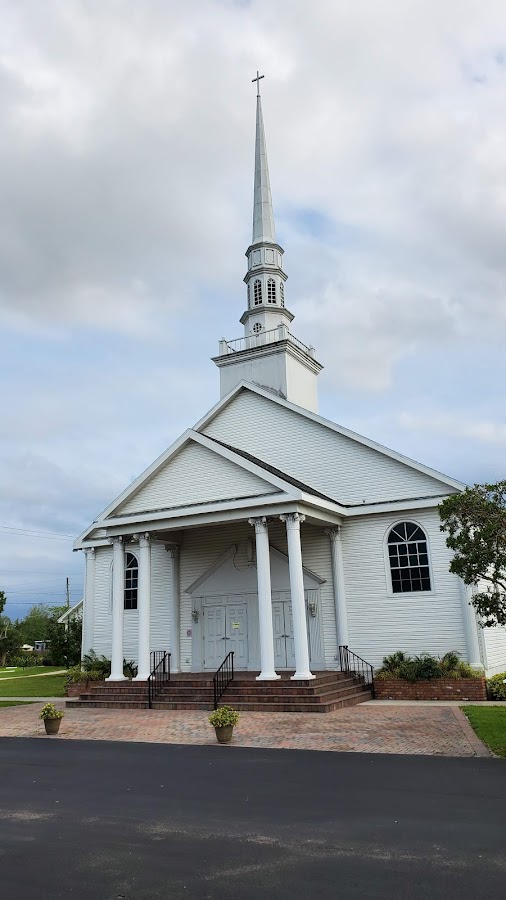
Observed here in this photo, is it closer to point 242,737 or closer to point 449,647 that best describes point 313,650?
point 449,647

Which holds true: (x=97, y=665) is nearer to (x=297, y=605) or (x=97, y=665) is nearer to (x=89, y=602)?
(x=89, y=602)

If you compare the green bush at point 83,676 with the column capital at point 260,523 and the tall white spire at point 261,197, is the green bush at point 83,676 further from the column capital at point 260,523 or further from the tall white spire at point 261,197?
the tall white spire at point 261,197

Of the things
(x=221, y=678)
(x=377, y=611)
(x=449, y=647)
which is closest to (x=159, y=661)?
(x=221, y=678)

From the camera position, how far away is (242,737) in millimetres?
13953

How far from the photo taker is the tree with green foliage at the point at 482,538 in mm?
12039

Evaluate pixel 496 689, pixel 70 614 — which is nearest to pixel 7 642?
pixel 70 614

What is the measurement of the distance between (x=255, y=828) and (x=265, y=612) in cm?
1160

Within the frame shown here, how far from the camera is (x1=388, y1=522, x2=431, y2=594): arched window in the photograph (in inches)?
820

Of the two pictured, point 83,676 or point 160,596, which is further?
point 160,596

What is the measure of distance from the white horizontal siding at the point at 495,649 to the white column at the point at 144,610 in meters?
9.99

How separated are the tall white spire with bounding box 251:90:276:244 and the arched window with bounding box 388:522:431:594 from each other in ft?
54.1

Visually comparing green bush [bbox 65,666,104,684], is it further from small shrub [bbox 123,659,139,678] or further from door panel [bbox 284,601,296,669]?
door panel [bbox 284,601,296,669]

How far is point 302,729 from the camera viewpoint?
572 inches

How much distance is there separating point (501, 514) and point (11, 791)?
8.94 m
